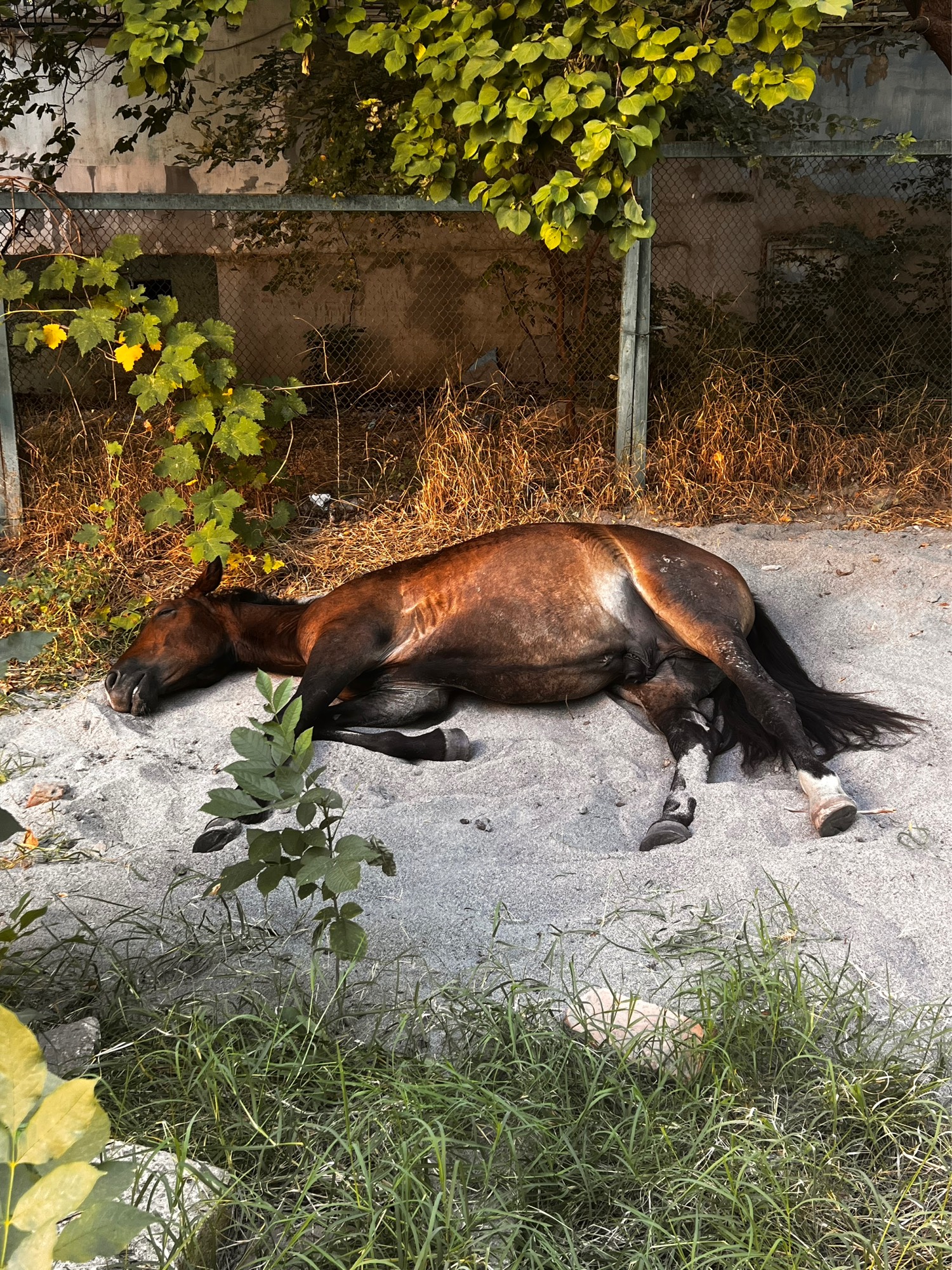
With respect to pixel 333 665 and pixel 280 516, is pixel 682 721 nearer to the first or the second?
pixel 333 665

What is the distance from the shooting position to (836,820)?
3406mm

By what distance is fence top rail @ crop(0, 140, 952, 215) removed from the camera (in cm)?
571

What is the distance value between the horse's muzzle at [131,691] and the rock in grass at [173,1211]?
2643mm

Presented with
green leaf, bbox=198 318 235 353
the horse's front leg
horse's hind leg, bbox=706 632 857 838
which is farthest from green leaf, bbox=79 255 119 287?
horse's hind leg, bbox=706 632 857 838

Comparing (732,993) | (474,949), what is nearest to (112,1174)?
(732,993)

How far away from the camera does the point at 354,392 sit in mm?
8703

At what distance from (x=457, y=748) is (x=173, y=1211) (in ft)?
8.25

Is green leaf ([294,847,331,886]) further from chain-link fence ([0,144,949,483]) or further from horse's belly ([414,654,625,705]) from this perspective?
chain-link fence ([0,144,949,483])

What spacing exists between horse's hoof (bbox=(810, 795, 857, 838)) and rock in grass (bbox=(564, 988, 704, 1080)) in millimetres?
1162

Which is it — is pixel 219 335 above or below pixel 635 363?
above

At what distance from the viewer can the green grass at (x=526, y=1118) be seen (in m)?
1.83

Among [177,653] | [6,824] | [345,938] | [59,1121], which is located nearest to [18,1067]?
[59,1121]

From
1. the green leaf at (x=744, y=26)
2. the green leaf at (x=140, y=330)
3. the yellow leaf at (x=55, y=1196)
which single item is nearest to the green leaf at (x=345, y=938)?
the yellow leaf at (x=55, y=1196)

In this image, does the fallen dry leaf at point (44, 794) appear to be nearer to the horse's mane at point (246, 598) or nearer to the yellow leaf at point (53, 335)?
the horse's mane at point (246, 598)
